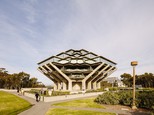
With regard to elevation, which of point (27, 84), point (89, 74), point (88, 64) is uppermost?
point (88, 64)

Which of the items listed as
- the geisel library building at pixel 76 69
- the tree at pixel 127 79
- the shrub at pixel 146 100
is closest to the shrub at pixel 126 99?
the shrub at pixel 146 100

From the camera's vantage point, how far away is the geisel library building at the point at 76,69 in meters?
57.2

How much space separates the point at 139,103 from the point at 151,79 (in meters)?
72.7

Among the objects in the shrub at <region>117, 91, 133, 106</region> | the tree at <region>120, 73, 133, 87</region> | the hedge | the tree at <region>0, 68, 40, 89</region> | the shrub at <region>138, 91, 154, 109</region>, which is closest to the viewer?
the shrub at <region>138, 91, 154, 109</region>

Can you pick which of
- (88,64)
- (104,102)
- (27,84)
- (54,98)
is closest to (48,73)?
(88,64)

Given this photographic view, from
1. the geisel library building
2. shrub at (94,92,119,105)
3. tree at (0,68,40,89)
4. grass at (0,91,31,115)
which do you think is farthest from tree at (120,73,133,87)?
grass at (0,91,31,115)

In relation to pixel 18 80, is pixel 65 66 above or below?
above

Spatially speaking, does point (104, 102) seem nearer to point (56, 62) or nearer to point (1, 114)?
point (1, 114)

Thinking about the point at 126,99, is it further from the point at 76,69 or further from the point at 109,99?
the point at 76,69

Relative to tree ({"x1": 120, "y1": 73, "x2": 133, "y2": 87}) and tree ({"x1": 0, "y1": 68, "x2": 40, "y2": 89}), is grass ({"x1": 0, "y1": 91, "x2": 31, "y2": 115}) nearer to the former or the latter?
tree ({"x1": 0, "y1": 68, "x2": 40, "y2": 89})

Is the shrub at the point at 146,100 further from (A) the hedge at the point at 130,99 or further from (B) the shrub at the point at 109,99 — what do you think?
(B) the shrub at the point at 109,99

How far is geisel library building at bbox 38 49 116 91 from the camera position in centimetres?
5719

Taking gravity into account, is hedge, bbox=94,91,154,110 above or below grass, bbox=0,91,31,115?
above

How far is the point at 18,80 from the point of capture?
72.7 metres
